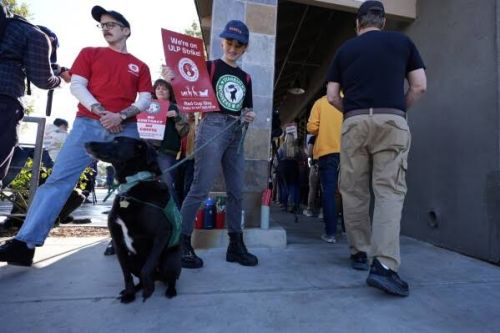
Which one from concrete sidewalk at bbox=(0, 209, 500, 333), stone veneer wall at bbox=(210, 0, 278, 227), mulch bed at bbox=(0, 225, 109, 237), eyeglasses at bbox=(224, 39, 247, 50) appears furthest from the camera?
mulch bed at bbox=(0, 225, 109, 237)

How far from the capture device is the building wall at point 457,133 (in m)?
3.04

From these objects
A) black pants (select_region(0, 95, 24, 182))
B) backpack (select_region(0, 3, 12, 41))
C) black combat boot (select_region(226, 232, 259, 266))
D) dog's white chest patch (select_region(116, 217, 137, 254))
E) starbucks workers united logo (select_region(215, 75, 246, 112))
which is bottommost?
black combat boot (select_region(226, 232, 259, 266))

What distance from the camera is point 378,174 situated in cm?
240

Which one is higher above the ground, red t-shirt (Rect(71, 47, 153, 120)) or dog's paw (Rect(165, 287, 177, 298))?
red t-shirt (Rect(71, 47, 153, 120))

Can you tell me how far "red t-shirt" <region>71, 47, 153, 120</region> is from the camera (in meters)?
2.70

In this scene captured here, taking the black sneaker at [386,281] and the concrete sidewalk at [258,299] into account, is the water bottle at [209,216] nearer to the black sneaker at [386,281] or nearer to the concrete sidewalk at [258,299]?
the concrete sidewalk at [258,299]

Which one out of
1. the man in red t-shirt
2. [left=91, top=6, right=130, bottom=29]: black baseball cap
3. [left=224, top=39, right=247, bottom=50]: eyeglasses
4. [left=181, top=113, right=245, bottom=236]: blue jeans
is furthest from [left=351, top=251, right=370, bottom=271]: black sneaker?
[left=91, top=6, right=130, bottom=29]: black baseball cap

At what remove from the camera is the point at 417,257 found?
318 cm

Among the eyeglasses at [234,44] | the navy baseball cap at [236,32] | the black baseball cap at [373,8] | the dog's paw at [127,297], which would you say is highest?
the black baseball cap at [373,8]

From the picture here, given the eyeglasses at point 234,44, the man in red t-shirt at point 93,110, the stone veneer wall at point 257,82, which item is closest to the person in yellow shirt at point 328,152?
the stone veneer wall at point 257,82

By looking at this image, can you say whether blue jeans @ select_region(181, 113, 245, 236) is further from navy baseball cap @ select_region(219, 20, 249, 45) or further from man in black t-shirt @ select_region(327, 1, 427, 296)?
man in black t-shirt @ select_region(327, 1, 427, 296)

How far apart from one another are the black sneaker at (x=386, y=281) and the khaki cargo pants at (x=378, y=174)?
0.14 feet

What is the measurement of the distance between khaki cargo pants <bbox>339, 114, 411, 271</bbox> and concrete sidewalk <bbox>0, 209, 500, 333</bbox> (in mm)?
365

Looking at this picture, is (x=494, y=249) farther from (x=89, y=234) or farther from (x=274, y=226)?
(x=89, y=234)
